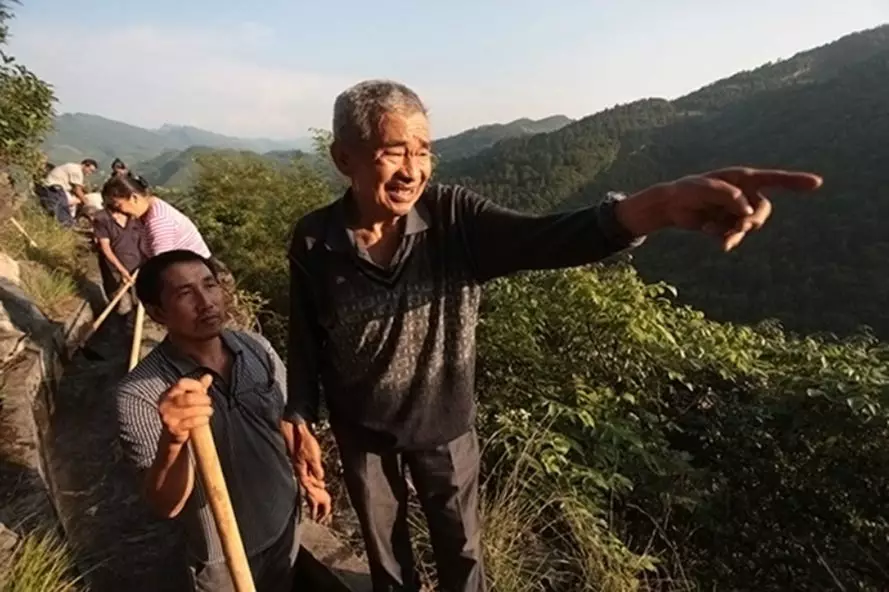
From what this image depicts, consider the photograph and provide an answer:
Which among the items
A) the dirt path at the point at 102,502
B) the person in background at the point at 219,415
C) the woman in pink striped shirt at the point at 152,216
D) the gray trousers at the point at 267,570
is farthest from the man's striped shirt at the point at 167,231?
the gray trousers at the point at 267,570

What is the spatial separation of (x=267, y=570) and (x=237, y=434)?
487mm

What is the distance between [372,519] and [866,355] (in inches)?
132

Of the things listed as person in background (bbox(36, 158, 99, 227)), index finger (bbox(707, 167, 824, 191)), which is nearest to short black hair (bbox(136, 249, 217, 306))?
index finger (bbox(707, 167, 824, 191))

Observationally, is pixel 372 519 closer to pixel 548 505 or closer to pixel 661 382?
pixel 548 505

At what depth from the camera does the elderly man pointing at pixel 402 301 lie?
1.51m

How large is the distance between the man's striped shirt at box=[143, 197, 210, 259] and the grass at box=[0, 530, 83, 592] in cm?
232

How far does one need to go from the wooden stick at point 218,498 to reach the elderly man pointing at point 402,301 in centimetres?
49

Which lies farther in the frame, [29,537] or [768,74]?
[768,74]

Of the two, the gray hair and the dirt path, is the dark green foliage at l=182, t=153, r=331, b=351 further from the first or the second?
the gray hair

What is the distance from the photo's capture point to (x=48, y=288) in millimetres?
5891

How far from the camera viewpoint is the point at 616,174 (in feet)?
202

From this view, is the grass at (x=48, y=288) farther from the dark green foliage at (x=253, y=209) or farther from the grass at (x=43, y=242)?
the dark green foliage at (x=253, y=209)

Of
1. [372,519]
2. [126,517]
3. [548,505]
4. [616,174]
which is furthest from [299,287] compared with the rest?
[616,174]

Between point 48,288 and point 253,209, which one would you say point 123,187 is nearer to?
point 48,288
